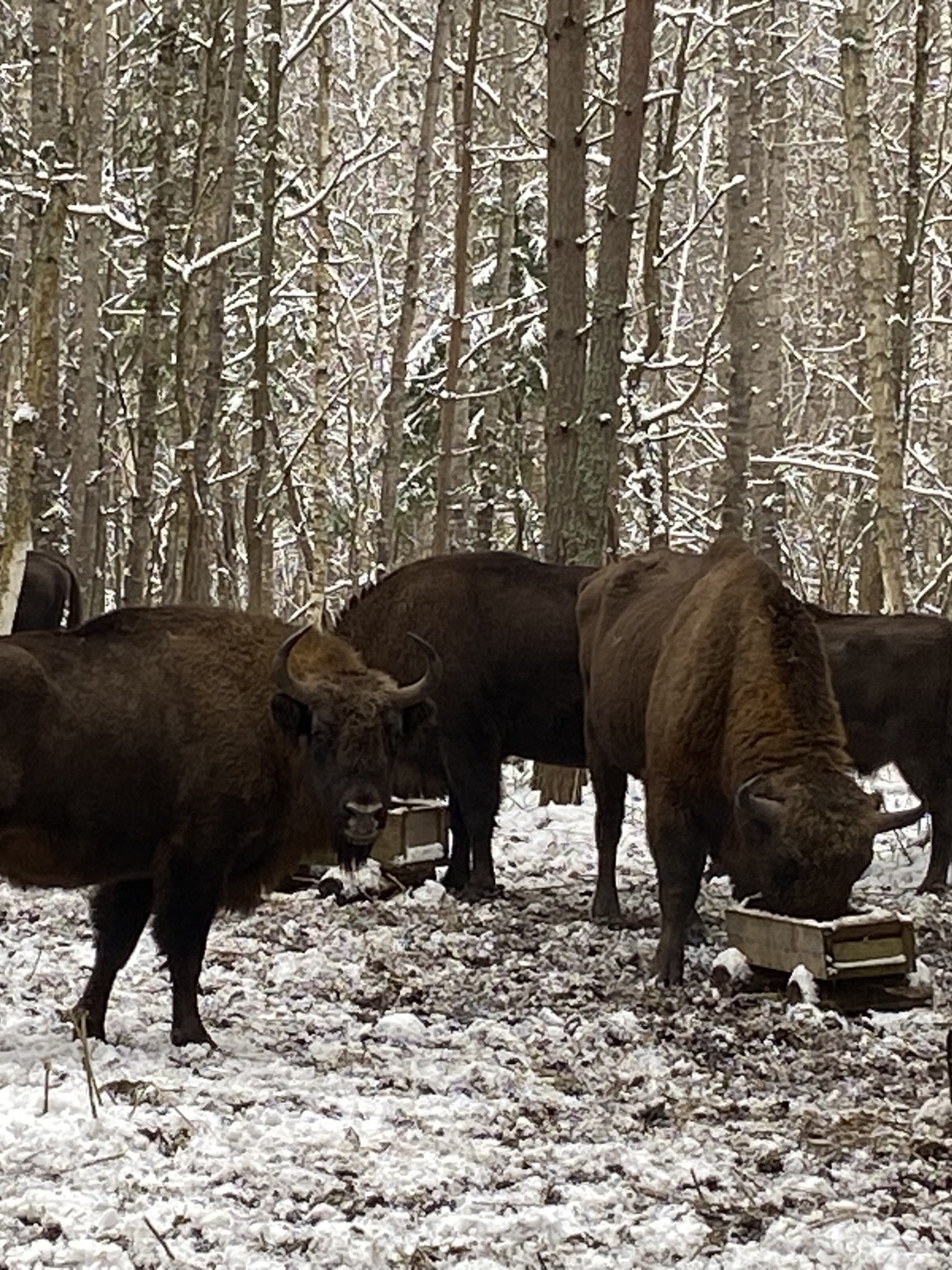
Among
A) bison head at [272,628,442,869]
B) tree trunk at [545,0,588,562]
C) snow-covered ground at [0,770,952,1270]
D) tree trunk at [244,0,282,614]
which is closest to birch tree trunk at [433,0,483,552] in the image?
tree trunk at [244,0,282,614]

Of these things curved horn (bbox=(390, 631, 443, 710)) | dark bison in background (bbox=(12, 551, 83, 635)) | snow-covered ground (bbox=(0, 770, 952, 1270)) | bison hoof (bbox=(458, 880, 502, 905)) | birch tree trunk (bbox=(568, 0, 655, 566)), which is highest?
birch tree trunk (bbox=(568, 0, 655, 566))

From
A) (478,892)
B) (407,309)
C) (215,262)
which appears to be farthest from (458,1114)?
(407,309)

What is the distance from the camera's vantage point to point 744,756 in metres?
8.53

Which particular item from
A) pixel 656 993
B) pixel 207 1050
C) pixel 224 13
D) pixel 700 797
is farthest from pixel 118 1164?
pixel 224 13

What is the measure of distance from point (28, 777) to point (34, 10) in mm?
6342

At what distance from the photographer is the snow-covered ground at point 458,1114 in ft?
16.9

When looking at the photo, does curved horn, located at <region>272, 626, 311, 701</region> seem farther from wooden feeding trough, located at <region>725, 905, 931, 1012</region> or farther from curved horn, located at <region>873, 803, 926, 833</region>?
curved horn, located at <region>873, 803, 926, 833</region>

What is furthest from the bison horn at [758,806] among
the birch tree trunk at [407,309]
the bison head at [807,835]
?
the birch tree trunk at [407,309]

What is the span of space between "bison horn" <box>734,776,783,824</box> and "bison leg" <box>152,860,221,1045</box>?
2.47 m

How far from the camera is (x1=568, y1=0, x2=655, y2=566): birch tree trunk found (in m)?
13.6

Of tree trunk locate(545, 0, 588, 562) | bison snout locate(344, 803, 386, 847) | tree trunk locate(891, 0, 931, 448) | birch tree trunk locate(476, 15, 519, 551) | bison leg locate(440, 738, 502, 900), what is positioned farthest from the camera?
birch tree trunk locate(476, 15, 519, 551)

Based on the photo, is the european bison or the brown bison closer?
the brown bison

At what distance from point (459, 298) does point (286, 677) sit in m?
10.9

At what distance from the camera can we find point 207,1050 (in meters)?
7.22
